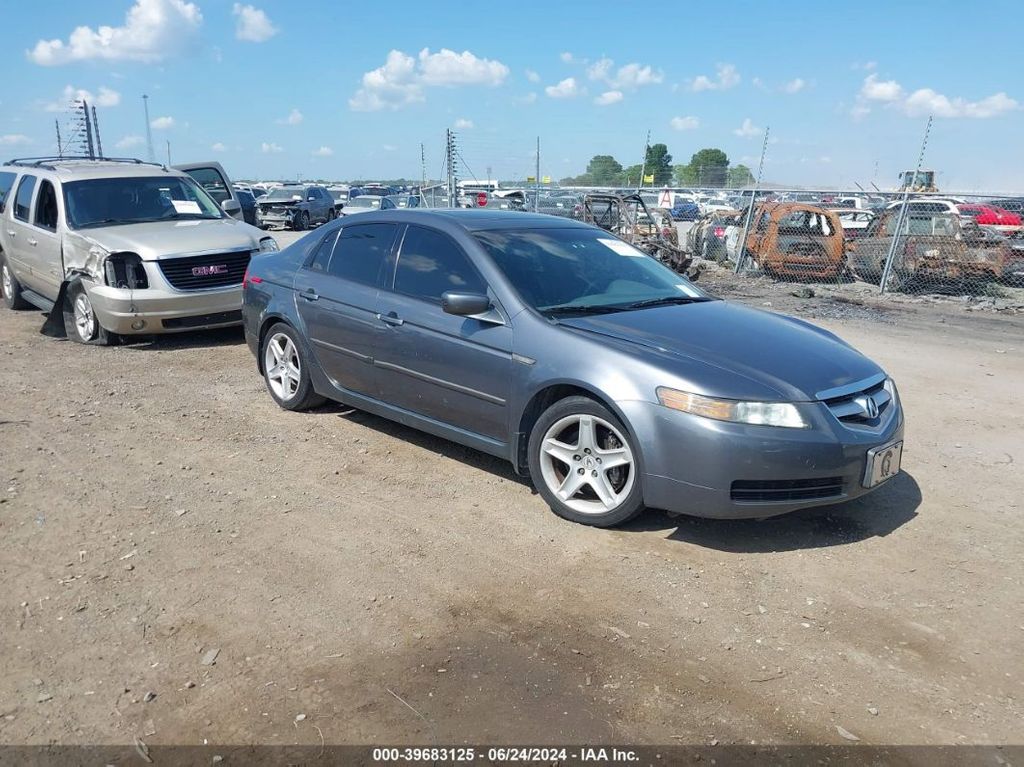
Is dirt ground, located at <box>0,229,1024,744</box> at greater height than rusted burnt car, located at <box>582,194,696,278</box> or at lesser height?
lesser

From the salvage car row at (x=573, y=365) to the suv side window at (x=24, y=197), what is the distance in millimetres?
4865

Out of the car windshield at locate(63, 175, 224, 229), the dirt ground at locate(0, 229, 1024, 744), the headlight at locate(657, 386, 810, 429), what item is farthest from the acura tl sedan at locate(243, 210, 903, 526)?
the car windshield at locate(63, 175, 224, 229)

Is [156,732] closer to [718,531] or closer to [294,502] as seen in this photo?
[294,502]

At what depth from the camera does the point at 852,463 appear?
4.12 meters

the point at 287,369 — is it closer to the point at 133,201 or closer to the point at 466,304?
the point at 466,304

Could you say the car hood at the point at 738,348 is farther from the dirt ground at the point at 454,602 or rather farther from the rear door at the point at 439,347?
the dirt ground at the point at 454,602

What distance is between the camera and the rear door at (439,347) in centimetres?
479

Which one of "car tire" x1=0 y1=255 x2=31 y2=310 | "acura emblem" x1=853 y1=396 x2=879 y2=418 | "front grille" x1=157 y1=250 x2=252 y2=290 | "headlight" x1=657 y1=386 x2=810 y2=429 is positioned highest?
"headlight" x1=657 y1=386 x2=810 y2=429

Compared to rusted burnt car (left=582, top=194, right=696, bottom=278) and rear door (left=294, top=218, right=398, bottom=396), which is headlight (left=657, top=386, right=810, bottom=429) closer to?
rear door (left=294, top=218, right=398, bottom=396)

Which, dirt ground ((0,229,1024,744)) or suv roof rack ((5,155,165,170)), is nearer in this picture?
dirt ground ((0,229,1024,744))

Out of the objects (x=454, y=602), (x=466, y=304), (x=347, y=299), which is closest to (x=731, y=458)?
(x=454, y=602)

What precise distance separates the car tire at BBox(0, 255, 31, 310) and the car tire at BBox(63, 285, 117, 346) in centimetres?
241

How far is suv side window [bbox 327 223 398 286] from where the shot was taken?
222 inches

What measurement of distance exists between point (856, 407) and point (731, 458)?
2.70 feet
